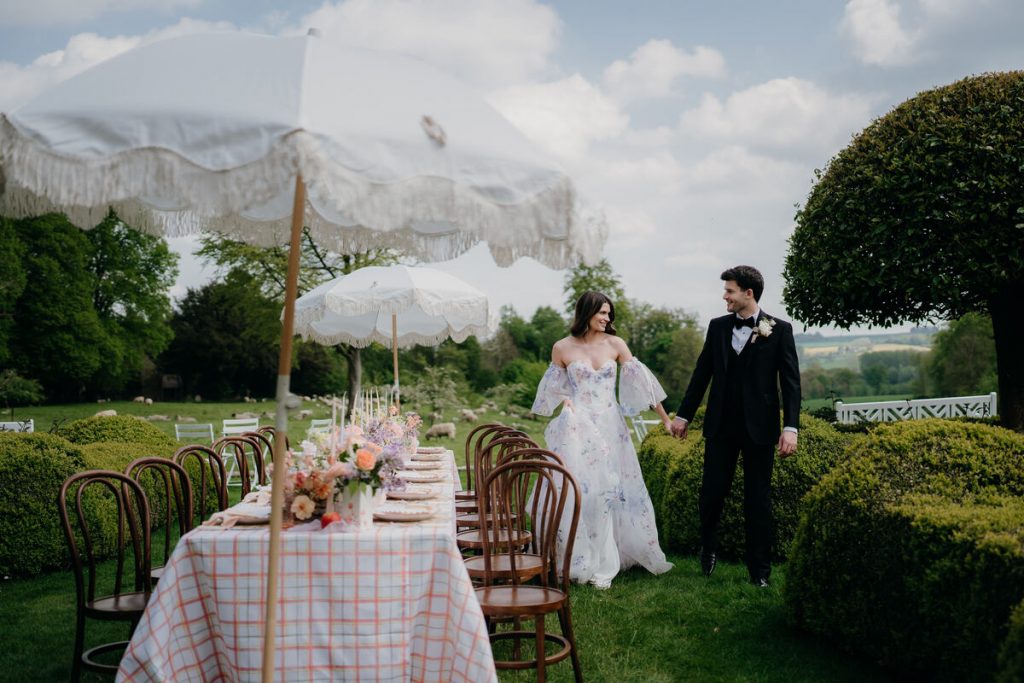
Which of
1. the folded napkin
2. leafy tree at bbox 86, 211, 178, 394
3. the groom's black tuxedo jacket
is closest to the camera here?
the folded napkin

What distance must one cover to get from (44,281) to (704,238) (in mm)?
28048


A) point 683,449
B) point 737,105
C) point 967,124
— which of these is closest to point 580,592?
point 683,449

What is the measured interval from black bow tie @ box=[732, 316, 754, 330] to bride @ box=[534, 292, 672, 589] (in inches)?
34.8

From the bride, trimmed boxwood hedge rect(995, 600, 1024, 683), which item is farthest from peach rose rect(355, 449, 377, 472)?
the bride

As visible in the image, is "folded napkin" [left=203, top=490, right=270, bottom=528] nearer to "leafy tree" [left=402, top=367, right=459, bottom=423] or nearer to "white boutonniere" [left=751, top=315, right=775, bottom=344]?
"white boutonniere" [left=751, top=315, right=775, bottom=344]

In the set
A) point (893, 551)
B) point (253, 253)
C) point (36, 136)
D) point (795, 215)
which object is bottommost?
point (893, 551)

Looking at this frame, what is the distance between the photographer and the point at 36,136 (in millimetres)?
2682

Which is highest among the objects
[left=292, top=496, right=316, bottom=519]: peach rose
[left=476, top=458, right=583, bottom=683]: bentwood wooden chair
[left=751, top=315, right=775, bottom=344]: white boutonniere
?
[left=751, top=315, right=775, bottom=344]: white boutonniere

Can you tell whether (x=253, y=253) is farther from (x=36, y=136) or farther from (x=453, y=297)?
(x=36, y=136)

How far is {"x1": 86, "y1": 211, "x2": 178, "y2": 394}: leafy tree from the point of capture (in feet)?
111

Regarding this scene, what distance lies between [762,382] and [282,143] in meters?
4.22

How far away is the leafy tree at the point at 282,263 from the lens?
23.1 m

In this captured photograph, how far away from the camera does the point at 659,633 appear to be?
5090 mm

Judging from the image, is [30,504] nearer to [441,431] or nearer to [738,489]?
[738,489]
